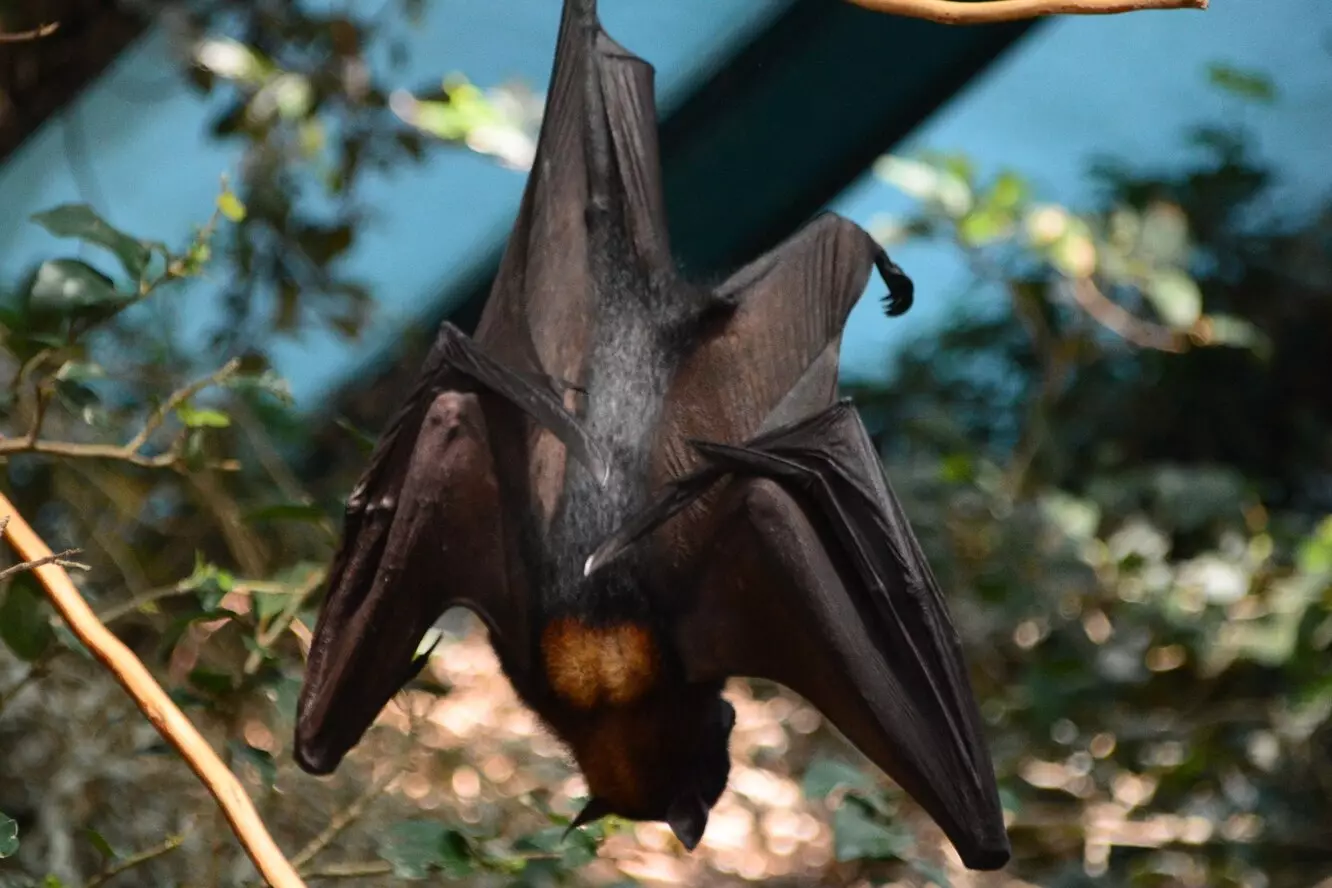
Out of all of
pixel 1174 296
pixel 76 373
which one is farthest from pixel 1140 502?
pixel 76 373

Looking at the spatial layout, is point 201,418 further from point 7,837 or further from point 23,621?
point 7,837

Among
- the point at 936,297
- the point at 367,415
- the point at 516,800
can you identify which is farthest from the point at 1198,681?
the point at 367,415

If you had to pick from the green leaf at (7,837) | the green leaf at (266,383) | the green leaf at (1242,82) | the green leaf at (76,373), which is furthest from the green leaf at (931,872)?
the green leaf at (1242,82)

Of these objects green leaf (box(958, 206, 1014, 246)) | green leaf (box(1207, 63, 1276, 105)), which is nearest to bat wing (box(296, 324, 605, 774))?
green leaf (box(958, 206, 1014, 246))

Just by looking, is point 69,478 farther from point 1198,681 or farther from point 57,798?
point 1198,681

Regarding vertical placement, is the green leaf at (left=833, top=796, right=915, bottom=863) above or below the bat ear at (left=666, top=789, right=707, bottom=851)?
below

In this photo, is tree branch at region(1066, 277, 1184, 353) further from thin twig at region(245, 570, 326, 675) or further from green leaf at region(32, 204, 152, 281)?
green leaf at region(32, 204, 152, 281)
